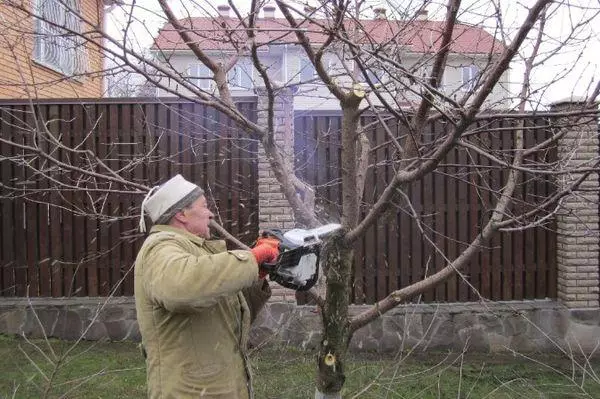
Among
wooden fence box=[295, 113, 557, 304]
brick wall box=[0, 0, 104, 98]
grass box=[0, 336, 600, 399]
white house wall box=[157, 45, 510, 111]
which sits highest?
brick wall box=[0, 0, 104, 98]

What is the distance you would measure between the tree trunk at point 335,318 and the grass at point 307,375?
1810mm

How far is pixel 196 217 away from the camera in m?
2.25

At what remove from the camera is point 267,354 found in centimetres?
612

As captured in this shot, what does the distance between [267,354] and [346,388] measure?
63.9 inches

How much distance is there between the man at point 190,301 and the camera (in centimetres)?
190

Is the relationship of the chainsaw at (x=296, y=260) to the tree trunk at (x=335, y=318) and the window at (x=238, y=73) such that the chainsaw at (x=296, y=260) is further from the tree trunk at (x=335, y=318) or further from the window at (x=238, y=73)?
the window at (x=238, y=73)

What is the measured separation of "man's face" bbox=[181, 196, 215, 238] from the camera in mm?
2234

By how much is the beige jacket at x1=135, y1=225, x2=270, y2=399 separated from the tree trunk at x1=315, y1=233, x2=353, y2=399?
15.8 inches

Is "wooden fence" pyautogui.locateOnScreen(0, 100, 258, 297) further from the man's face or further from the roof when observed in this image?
the man's face

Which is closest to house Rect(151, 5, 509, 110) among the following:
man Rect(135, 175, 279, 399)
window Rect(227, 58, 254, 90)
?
window Rect(227, 58, 254, 90)

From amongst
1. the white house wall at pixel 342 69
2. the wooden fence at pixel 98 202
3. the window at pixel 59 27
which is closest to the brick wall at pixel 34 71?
the window at pixel 59 27

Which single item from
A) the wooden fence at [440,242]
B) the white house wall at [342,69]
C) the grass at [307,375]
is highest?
the white house wall at [342,69]

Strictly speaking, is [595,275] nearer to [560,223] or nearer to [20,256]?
[560,223]

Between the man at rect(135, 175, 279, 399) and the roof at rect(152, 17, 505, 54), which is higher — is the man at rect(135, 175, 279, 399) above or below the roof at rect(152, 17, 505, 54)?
below
